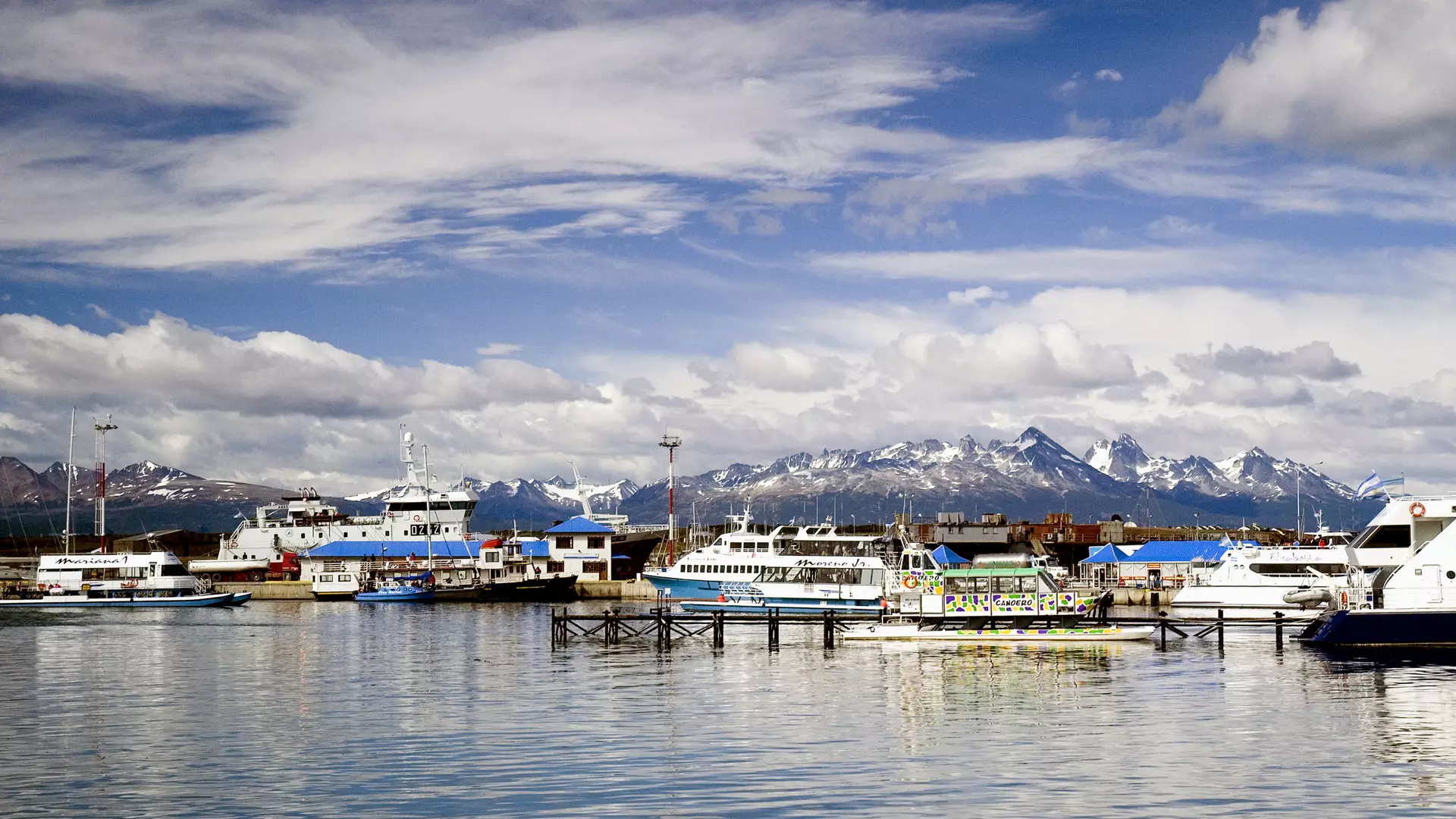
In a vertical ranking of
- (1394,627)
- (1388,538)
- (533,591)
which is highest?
(1388,538)

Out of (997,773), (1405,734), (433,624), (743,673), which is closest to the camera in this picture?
(997,773)

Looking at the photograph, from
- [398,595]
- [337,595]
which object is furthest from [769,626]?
[337,595]

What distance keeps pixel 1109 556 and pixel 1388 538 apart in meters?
78.8

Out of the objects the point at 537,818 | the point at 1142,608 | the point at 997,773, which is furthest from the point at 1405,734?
the point at 1142,608

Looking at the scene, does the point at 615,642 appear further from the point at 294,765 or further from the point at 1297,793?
the point at 1297,793

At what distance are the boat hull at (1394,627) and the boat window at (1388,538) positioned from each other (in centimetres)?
351

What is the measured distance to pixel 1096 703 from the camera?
42375 mm

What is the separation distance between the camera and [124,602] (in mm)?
115750

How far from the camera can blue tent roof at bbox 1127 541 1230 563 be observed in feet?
425

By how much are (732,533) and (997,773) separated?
67.9 m

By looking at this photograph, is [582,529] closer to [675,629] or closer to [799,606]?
[799,606]

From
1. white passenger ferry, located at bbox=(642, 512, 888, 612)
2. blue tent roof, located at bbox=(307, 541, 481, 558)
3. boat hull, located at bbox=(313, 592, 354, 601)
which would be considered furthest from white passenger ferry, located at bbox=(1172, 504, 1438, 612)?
blue tent roof, located at bbox=(307, 541, 481, 558)

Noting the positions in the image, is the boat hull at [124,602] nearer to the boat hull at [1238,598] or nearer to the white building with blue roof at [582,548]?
the white building with blue roof at [582,548]

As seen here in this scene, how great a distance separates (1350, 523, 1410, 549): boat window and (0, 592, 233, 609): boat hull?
87.5m
